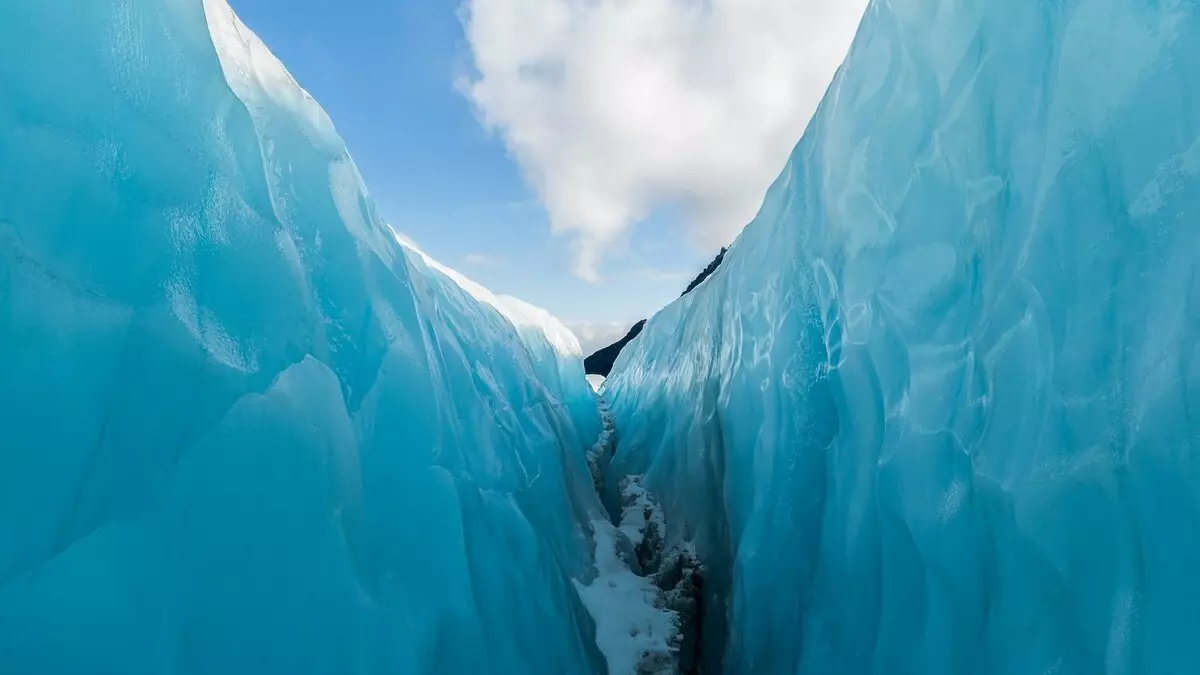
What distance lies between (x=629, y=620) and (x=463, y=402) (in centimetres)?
290

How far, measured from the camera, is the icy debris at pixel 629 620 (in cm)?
594

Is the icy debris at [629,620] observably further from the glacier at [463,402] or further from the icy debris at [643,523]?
the icy debris at [643,523]

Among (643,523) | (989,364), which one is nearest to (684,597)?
(643,523)

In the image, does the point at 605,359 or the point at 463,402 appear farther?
the point at 605,359

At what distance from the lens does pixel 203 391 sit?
3.04 m

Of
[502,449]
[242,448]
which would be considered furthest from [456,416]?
[242,448]

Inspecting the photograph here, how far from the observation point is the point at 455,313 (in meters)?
7.89

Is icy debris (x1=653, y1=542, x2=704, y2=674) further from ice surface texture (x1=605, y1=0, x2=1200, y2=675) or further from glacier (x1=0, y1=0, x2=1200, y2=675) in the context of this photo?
glacier (x1=0, y1=0, x2=1200, y2=675)

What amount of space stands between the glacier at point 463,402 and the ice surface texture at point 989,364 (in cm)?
Answer: 2

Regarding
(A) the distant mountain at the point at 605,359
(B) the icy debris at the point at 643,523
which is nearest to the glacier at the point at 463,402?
(B) the icy debris at the point at 643,523

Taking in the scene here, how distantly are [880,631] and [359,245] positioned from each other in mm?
4546

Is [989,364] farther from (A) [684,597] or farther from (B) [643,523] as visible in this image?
(B) [643,523]

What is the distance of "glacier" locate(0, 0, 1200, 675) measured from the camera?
2.61m

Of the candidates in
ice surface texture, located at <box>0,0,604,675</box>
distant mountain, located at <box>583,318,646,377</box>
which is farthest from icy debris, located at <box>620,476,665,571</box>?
distant mountain, located at <box>583,318,646,377</box>
